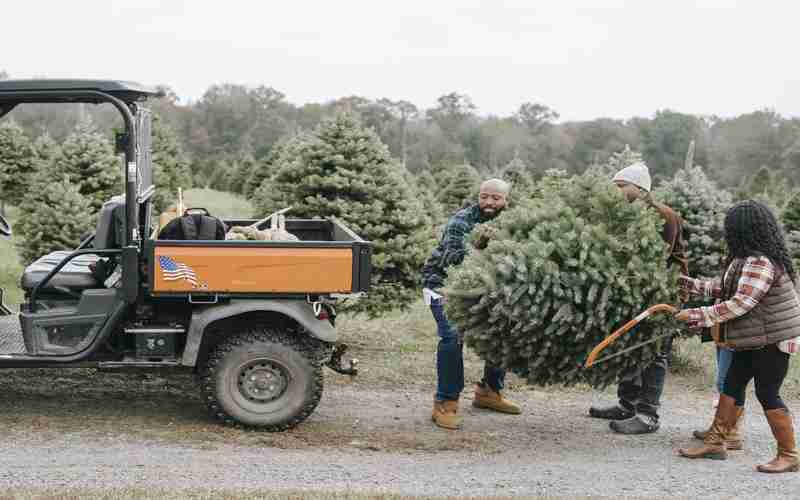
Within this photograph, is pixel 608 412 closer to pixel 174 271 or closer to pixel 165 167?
pixel 174 271

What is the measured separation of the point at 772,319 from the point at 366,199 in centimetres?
519

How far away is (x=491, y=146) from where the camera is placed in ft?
180

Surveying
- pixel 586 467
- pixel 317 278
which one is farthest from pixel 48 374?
pixel 586 467

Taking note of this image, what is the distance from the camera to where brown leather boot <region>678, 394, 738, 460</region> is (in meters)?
6.26

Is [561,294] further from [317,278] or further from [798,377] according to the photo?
[798,377]

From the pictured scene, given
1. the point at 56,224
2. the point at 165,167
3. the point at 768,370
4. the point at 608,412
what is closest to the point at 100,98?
the point at 608,412

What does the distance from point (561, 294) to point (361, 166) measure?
489 cm

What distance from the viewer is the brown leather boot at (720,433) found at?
6.26m

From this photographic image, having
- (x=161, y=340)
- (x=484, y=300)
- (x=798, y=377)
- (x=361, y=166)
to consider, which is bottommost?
(x=798, y=377)

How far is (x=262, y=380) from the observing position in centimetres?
650

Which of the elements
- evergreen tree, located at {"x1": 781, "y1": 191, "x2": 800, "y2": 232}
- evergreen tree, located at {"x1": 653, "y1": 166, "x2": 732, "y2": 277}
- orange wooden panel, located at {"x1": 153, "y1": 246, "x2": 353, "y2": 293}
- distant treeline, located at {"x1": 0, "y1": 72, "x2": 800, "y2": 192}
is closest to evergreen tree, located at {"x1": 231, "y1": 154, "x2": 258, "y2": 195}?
distant treeline, located at {"x1": 0, "y1": 72, "x2": 800, "y2": 192}

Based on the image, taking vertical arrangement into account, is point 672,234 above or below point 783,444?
above

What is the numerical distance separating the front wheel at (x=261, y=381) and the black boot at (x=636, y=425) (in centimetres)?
235

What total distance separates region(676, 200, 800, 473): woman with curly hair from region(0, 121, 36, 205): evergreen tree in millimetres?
24177
